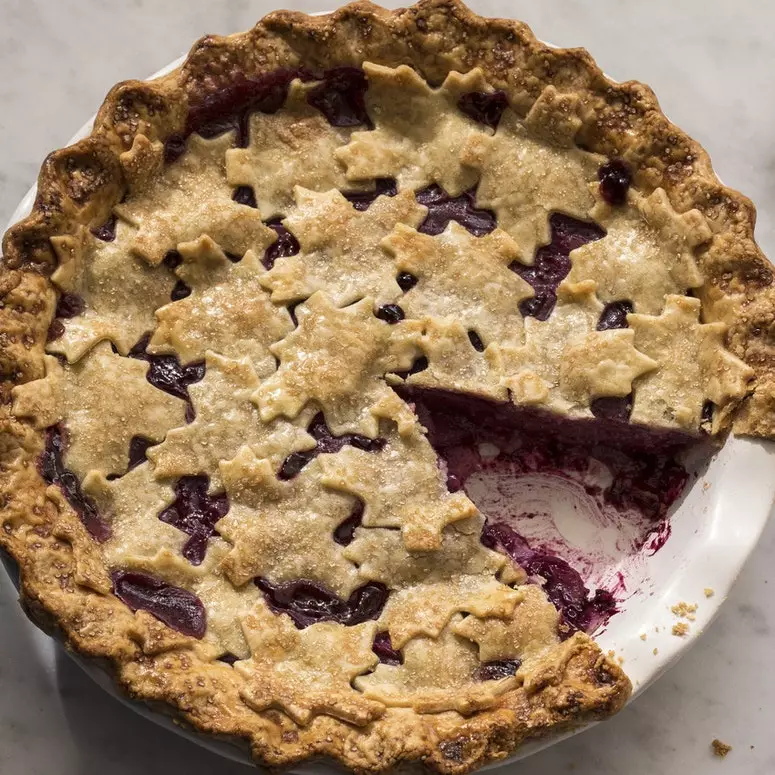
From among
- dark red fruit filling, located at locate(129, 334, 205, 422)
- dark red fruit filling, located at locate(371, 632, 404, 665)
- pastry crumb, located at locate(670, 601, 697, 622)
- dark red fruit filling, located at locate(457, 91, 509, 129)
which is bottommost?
dark red fruit filling, located at locate(371, 632, 404, 665)

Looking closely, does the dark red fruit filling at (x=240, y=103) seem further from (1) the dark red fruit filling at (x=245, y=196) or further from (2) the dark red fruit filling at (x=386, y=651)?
(2) the dark red fruit filling at (x=386, y=651)

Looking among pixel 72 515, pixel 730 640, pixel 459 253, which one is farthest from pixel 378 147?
pixel 730 640

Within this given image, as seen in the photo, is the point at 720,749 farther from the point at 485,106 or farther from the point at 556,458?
the point at 485,106

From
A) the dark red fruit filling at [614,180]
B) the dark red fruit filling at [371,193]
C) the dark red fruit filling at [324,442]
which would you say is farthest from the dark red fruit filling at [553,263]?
the dark red fruit filling at [324,442]

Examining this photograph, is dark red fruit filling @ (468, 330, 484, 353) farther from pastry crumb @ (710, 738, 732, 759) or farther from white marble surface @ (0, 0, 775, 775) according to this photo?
pastry crumb @ (710, 738, 732, 759)

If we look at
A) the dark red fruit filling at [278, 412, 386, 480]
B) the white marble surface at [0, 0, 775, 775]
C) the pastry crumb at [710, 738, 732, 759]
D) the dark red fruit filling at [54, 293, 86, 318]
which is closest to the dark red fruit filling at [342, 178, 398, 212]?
the dark red fruit filling at [278, 412, 386, 480]

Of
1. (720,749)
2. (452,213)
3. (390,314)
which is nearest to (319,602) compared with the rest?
(390,314)

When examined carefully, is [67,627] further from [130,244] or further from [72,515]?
[130,244]
